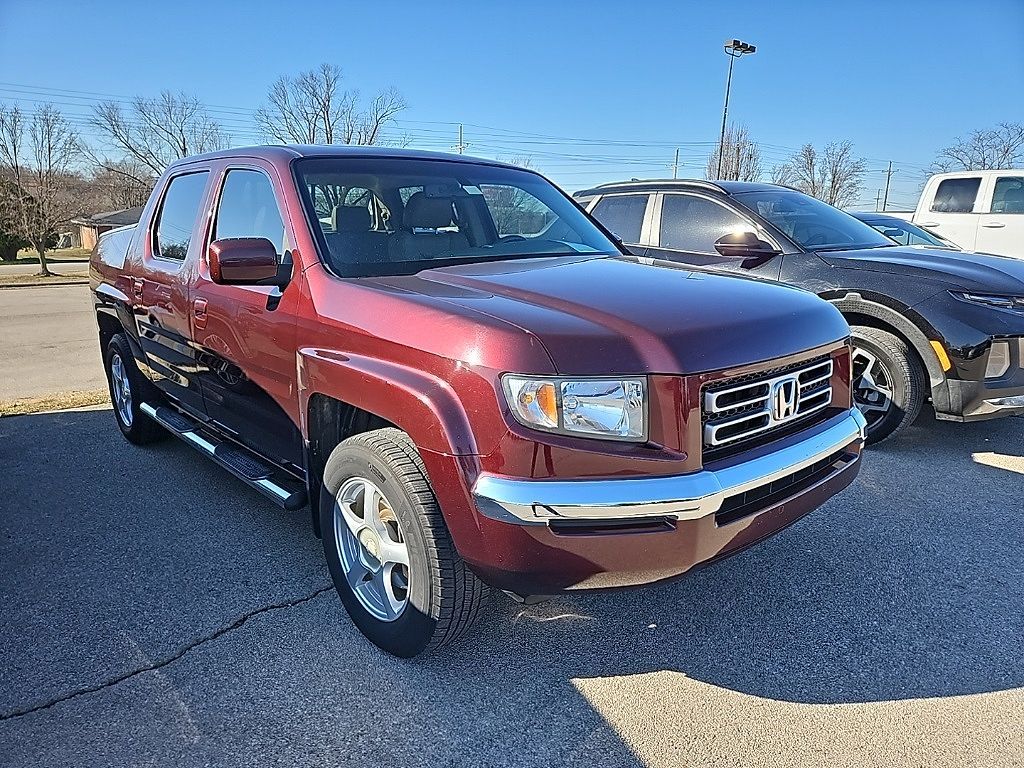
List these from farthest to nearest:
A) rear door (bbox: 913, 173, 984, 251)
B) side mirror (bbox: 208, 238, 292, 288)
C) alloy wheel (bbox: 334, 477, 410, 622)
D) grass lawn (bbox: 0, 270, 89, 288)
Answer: grass lawn (bbox: 0, 270, 89, 288)
rear door (bbox: 913, 173, 984, 251)
side mirror (bbox: 208, 238, 292, 288)
alloy wheel (bbox: 334, 477, 410, 622)

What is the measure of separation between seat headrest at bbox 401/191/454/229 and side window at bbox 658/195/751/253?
3.02 meters

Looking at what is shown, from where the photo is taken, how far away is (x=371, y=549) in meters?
2.81

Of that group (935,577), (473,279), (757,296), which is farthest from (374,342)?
(935,577)

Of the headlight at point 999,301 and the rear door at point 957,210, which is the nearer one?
the headlight at point 999,301

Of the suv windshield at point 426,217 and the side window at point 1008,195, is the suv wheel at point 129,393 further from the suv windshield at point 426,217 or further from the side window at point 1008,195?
the side window at point 1008,195

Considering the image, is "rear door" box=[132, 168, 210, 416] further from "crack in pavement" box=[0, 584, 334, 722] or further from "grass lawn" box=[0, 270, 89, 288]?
"grass lawn" box=[0, 270, 89, 288]

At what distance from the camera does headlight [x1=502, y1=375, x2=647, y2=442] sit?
2.15m

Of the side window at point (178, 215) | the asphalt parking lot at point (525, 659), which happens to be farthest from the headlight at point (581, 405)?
the side window at point (178, 215)

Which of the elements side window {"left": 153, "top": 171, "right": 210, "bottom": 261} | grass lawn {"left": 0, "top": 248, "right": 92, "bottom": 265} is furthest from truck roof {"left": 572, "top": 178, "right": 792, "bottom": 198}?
grass lawn {"left": 0, "top": 248, "right": 92, "bottom": 265}

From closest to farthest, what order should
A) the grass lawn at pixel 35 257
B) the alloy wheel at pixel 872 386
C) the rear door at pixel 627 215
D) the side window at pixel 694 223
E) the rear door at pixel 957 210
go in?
the alloy wheel at pixel 872 386
the side window at pixel 694 223
the rear door at pixel 627 215
the rear door at pixel 957 210
the grass lawn at pixel 35 257

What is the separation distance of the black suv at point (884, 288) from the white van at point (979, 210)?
246 inches

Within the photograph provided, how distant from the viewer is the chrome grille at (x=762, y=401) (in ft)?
7.50

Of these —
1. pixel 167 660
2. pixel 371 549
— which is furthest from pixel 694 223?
pixel 167 660

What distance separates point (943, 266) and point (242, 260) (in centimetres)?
441
